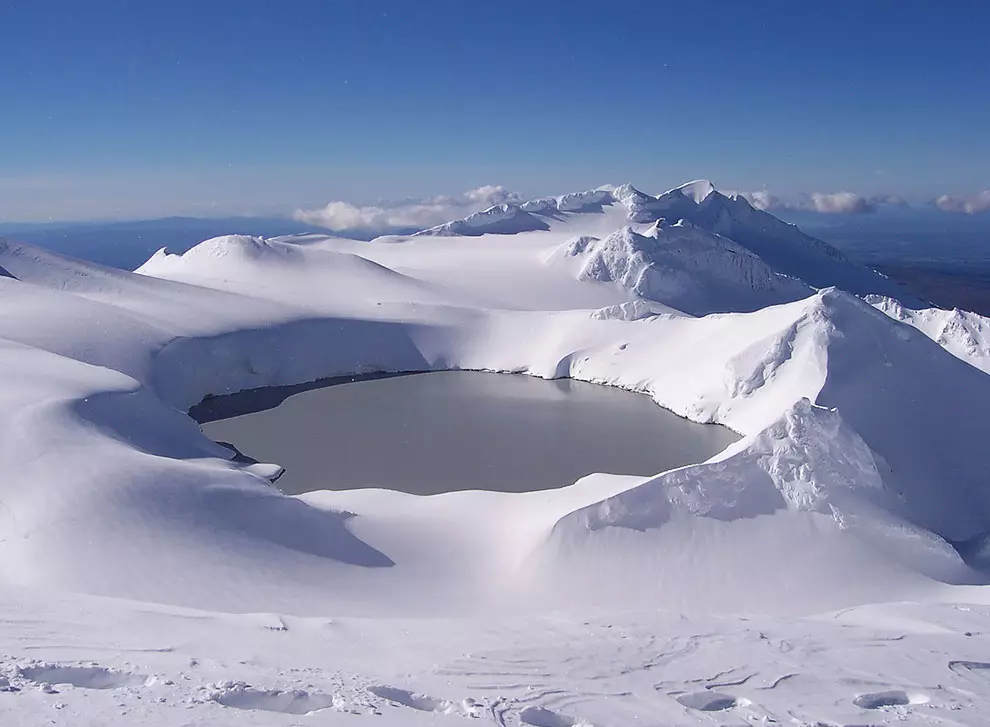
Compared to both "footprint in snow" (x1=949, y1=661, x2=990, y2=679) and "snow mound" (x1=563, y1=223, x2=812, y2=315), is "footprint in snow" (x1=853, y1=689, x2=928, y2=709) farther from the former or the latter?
"snow mound" (x1=563, y1=223, x2=812, y2=315)

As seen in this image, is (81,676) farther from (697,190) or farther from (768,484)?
(697,190)

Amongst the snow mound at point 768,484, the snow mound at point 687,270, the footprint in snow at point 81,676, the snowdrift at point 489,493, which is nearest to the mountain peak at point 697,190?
the snow mound at point 687,270

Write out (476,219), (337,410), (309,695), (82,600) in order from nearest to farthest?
(309,695) < (82,600) < (337,410) < (476,219)

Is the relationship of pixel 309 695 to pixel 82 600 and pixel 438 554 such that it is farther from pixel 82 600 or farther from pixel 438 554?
pixel 438 554

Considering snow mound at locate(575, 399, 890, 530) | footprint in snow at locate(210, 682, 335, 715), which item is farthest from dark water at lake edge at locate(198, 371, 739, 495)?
footprint in snow at locate(210, 682, 335, 715)

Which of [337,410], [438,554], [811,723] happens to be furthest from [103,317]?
[811,723]
